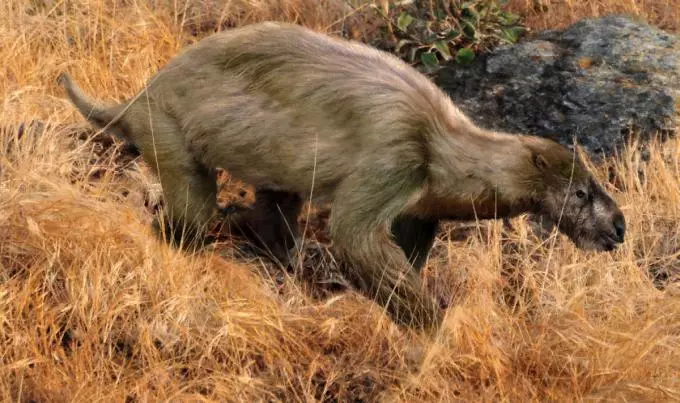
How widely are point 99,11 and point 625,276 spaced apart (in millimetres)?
3749

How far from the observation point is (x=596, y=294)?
5664 mm

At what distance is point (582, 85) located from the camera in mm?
7312

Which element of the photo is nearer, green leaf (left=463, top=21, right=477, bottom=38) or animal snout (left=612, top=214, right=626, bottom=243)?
animal snout (left=612, top=214, right=626, bottom=243)

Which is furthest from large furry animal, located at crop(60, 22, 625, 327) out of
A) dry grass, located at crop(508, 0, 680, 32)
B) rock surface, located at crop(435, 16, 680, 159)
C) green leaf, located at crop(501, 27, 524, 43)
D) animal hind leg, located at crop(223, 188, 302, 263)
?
dry grass, located at crop(508, 0, 680, 32)

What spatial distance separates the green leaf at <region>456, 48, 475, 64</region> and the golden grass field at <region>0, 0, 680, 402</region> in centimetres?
136

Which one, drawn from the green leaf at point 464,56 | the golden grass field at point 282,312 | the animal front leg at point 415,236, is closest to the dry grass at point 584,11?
the green leaf at point 464,56

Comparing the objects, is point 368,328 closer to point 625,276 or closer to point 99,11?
point 625,276

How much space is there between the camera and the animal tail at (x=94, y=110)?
5.94m

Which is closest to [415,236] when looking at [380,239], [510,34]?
[380,239]

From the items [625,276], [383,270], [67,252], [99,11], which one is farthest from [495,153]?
[99,11]

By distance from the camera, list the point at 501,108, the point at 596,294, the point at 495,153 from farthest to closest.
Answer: the point at 501,108 < the point at 596,294 < the point at 495,153

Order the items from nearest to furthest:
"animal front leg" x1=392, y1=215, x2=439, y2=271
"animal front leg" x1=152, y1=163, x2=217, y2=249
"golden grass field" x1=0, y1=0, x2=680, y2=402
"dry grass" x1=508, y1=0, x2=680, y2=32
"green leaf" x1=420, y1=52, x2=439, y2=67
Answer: "golden grass field" x1=0, y1=0, x2=680, y2=402, "animal front leg" x1=392, y1=215, x2=439, y2=271, "animal front leg" x1=152, y1=163, x2=217, y2=249, "green leaf" x1=420, y1=52, x2=439, y2=67, "dry grass" x1=508, y1=0, x2=680, y2=32

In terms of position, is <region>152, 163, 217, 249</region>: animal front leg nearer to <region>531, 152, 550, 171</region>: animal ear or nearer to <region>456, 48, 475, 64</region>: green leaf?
<region>531, 152, 550, 171</region>: animal ear

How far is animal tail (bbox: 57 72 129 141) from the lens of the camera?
5.94 metres
